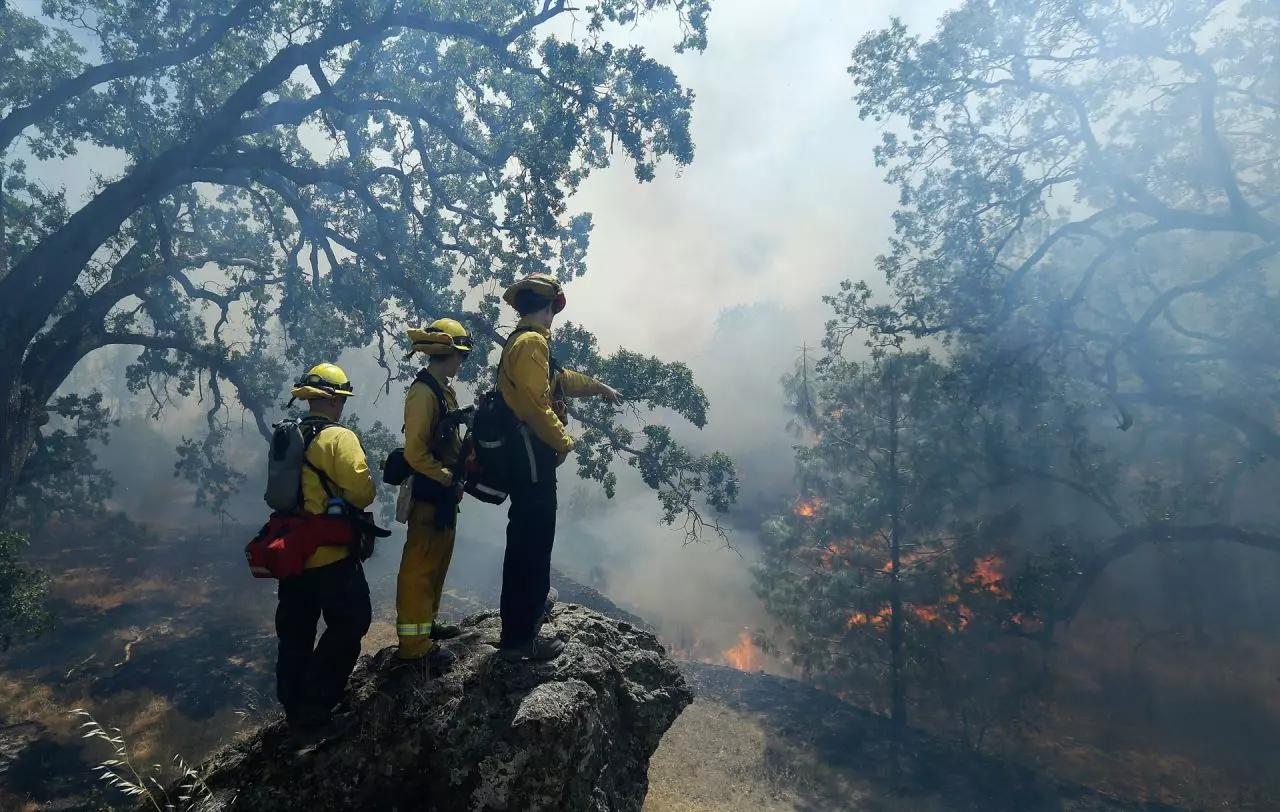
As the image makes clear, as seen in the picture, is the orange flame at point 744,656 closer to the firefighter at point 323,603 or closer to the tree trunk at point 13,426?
the tree trunk at point 13,426

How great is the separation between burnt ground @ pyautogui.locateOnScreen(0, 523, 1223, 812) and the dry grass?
1.70 feet

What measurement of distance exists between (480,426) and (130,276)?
522 inches

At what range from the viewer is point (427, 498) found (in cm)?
360

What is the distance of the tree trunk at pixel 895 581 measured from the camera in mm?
14039

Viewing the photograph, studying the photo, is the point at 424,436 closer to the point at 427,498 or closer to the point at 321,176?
the point at 427,498

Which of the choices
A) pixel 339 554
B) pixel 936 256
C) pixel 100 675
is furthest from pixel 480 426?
pixel 936 256

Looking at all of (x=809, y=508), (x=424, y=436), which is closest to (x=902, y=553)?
(x=809, y=508)

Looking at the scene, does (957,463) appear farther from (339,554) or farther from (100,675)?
(100,675)

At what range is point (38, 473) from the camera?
12125 mm

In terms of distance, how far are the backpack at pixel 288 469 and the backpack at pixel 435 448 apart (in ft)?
1.27

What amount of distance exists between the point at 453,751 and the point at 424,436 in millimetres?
1739

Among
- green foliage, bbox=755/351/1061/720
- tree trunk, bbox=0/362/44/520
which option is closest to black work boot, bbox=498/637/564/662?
tree trunk, bbox=0/362/44/520

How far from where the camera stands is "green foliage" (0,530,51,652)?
298 inches

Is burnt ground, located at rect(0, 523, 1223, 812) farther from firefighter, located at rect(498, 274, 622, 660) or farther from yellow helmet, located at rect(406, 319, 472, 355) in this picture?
yellow helmet, located at rect(406, 319, 472, 355)
